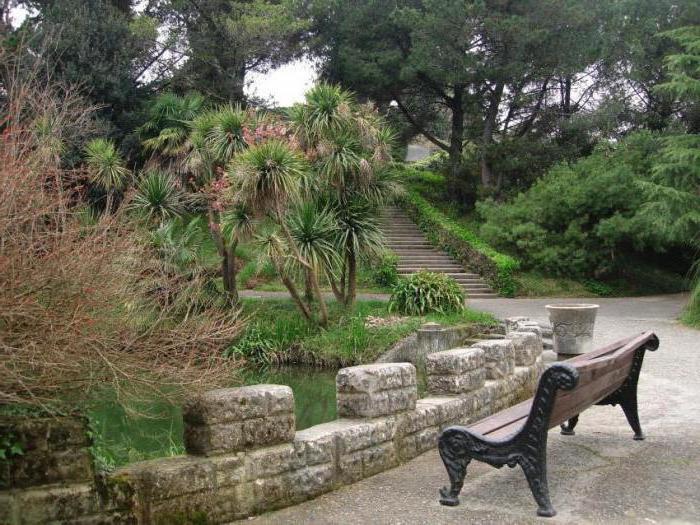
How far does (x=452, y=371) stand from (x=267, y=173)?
5.65 meters

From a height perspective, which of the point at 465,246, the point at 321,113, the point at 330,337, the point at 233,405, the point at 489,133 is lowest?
the point at 330,337

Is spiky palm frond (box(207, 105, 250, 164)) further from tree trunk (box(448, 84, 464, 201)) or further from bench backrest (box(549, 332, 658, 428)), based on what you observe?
tree trunk (box(448, 84, 464, 201))

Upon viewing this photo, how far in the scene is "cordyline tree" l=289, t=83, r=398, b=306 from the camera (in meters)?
12.0

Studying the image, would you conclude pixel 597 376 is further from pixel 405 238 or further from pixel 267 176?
pixel 405 238

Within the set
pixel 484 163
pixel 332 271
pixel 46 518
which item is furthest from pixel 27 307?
pixel 484 163

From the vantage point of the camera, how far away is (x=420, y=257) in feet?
70.6

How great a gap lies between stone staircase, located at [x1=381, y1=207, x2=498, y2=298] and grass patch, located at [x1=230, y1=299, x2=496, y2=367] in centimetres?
460

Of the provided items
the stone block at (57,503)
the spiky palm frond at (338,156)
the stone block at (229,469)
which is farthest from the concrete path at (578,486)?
the spiky palm frond at (338,156)

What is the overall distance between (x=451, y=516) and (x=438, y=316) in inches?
383

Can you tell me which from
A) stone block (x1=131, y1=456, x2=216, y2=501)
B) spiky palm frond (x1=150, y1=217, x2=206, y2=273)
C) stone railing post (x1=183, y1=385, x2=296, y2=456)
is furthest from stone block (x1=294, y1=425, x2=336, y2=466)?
spiky palm frond (x1=150, y1=217, x2=206, y2=273)

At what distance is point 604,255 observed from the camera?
19938mm

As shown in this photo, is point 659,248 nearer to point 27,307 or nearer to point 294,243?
point 294,243

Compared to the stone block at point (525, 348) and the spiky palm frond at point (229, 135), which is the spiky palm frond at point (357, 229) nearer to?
the spiky palm frond at point (229, 135)

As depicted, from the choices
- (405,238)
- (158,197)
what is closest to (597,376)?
(158,197)
